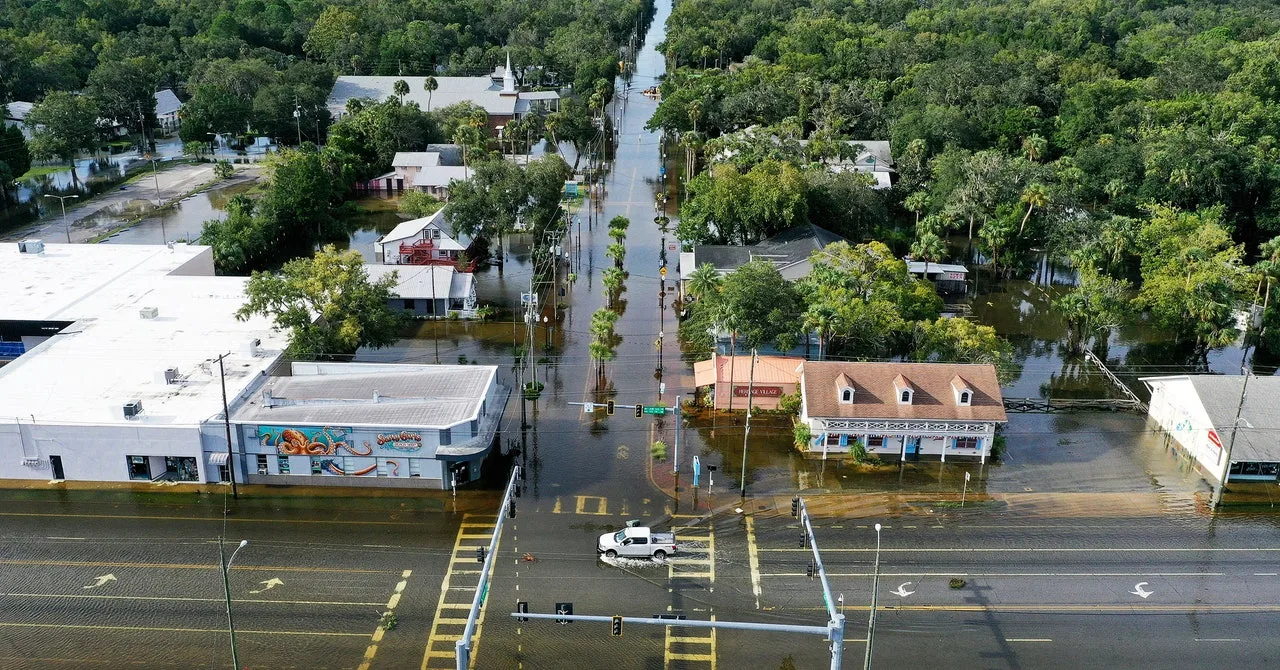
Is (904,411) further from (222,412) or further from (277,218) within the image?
(277,218)

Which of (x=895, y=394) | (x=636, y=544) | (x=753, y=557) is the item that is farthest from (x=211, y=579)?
(x=895, y=394)

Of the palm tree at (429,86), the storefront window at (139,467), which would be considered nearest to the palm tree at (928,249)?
the storefront window at (139,467)

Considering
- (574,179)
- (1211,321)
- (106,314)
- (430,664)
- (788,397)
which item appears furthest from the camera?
(574,179)

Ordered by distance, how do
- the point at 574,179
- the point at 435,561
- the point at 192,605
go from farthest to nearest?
1. the point at 574,179
2. the point at 435,561
3. the point at 192,605

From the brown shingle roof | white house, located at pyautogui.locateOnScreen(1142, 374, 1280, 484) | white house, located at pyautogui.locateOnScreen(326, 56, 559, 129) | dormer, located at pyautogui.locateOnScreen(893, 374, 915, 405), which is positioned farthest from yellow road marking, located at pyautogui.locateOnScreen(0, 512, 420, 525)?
white house, located at pyautogui.locateOnScreen(326, 56, 559, 129)

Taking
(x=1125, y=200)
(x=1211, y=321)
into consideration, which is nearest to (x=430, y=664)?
(x=1211, y=321)

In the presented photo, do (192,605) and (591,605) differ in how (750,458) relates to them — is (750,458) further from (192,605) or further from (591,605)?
(192,605)

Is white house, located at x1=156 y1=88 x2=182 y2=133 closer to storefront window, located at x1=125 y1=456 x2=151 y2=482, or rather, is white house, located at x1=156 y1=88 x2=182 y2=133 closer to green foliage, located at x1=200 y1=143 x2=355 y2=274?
green foliage, located at x1=200 y1=143 x2=355 y2=274
